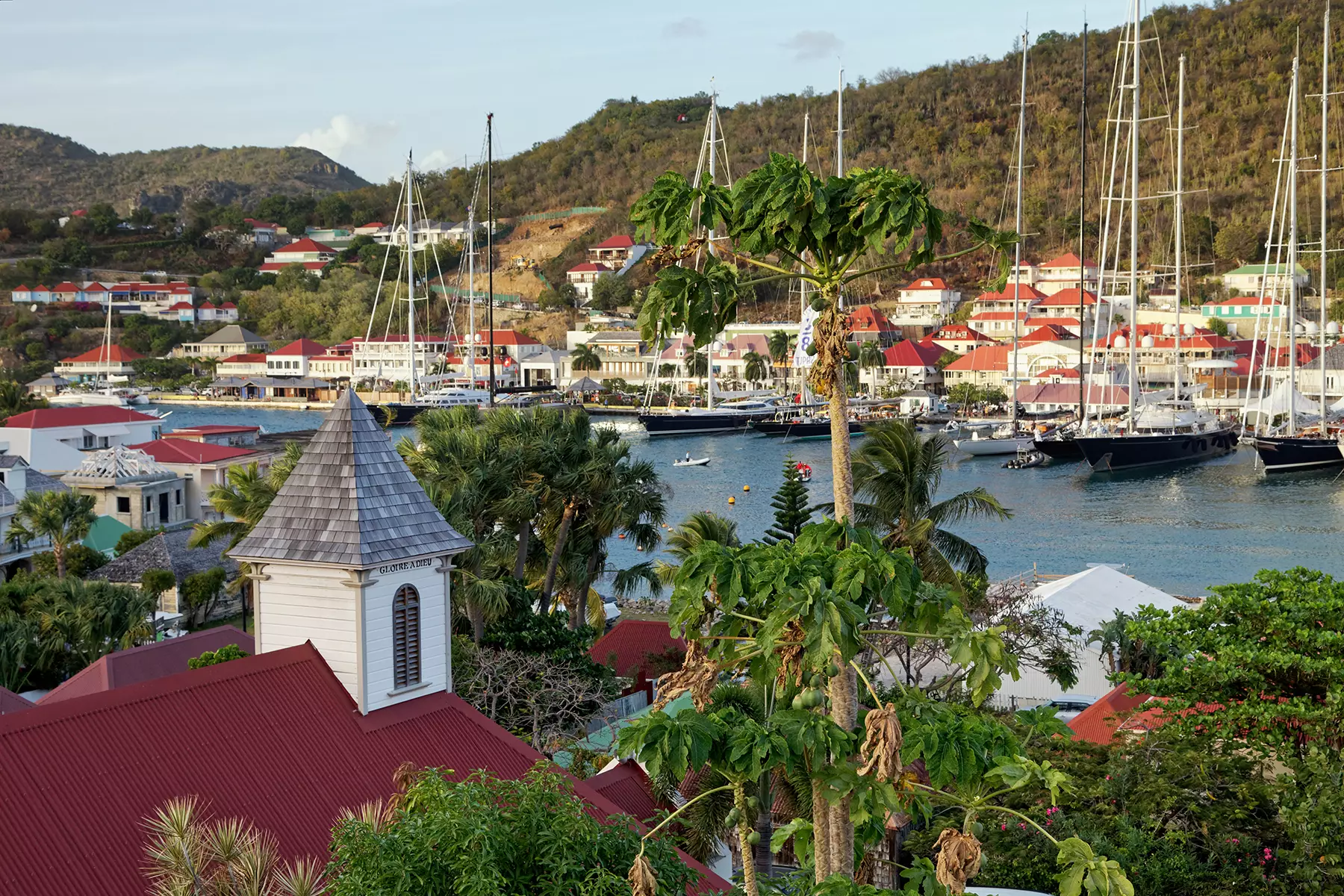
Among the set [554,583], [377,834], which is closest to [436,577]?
[377,834]

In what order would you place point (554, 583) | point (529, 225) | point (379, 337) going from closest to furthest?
point (554, 583), point (379, 337), point (529, 225)

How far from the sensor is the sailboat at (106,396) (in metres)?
108

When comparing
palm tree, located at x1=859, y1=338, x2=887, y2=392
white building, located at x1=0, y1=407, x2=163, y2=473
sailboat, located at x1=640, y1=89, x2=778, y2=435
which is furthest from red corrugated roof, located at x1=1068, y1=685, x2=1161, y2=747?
palm tree, located at x1=859, y1=338, x2=887, y2=392

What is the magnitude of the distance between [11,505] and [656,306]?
38.7m

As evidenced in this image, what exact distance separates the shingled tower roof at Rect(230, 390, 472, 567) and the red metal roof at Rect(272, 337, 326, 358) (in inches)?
4772

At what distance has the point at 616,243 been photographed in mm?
162375

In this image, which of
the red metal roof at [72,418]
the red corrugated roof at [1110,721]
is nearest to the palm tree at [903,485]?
the red corrugated roof at [1110,721]

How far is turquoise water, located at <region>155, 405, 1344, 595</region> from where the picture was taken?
4803 centimetres

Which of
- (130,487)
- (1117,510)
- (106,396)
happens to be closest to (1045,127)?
(106,396)

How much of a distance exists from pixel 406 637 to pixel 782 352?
310 ft

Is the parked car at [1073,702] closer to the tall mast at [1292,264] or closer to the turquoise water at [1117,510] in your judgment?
the turquoise water at [1117,510]

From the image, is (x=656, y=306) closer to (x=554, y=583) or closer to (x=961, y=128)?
(x=554, y=583)

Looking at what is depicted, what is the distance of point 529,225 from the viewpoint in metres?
183

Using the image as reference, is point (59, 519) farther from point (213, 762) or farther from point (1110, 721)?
point (1110, 721)
